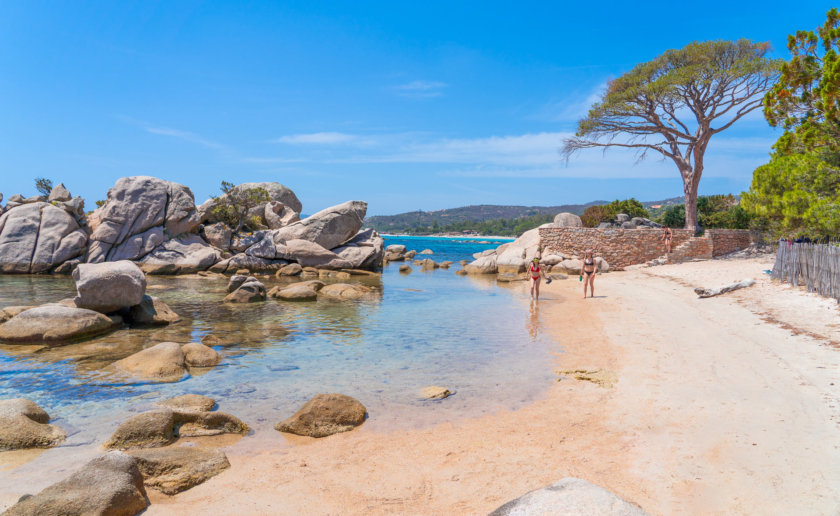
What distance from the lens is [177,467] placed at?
490 cm

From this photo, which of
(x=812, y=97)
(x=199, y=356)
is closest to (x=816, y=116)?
(x=812, y=97)

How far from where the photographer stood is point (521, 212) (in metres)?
184

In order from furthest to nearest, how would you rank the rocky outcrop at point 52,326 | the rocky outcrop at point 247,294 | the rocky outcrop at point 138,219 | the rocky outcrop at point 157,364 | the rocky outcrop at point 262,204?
the rocky outcrop at point 262,204, the rocky outcrop at point 138,219, the rocky outcrop at point 247,294, the rocky outcrop at point 52,326, the rocky outcrop at point 157,364

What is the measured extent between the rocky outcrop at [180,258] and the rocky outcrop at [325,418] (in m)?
25.2

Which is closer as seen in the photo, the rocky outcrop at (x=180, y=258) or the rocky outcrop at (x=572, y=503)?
the rocky outcrop at (x=572, y=503)

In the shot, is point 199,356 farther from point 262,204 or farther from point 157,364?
point 262,204

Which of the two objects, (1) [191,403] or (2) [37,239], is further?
(2) [37,239]

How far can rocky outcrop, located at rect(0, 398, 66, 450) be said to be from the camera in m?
5.59

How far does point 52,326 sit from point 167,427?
7.53 meters

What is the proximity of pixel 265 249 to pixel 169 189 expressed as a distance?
7704 mm

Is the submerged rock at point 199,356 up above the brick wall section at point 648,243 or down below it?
below

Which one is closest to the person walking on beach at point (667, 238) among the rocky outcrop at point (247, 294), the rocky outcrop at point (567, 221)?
the rocky outcrop at point (567, 221)

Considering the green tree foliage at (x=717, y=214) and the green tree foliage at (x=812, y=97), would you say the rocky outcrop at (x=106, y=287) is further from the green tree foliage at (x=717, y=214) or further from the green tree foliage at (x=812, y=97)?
the green tree foliage at (x=717, y=214)

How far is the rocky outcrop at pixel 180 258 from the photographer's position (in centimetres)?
2777
